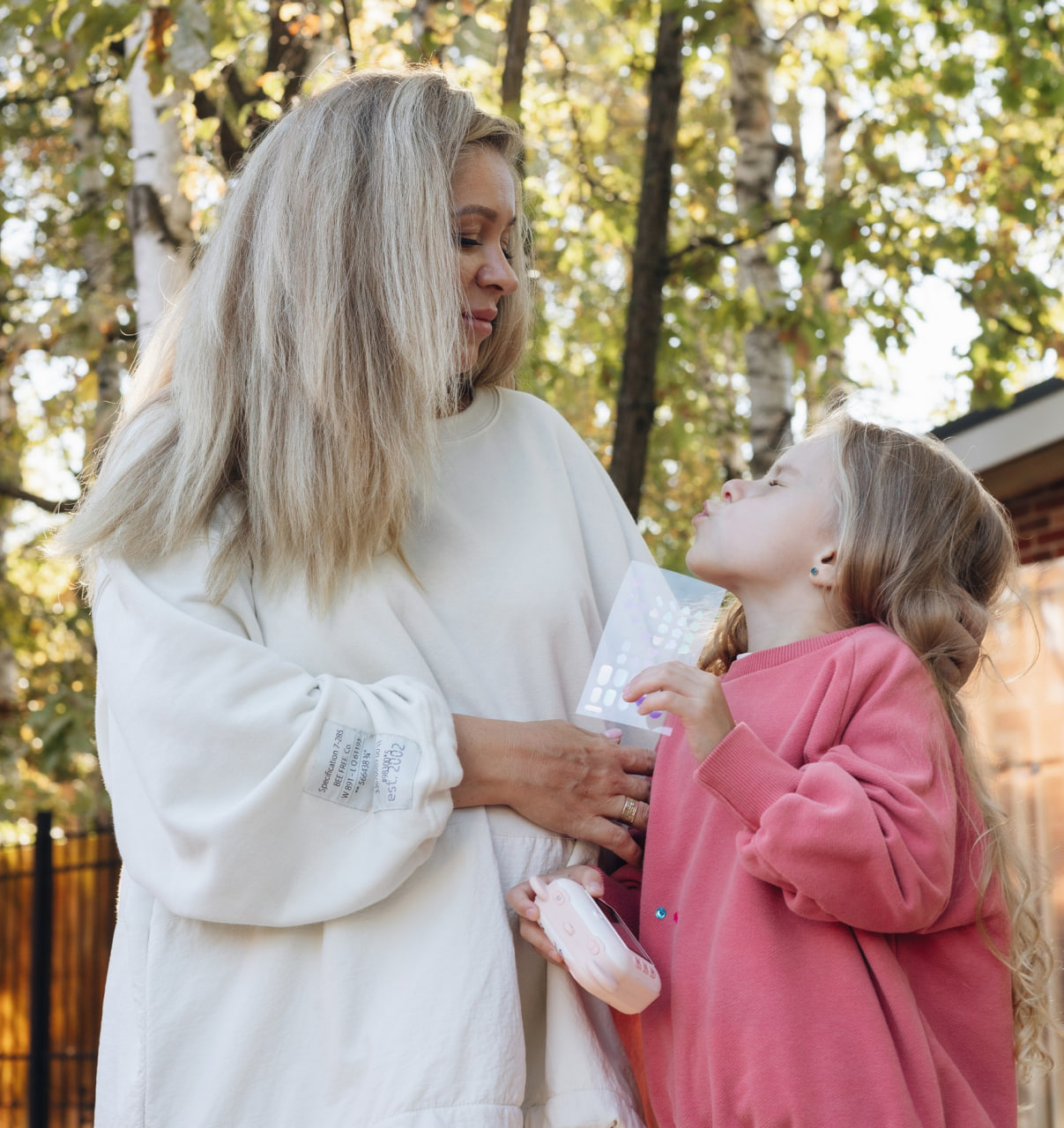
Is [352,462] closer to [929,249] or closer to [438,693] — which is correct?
[438,693]

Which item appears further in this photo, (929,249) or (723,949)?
(929,249)

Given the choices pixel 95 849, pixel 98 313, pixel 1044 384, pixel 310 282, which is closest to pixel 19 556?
pixel 95 849

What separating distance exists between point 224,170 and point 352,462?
3.59 meters

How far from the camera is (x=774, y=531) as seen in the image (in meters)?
2.32

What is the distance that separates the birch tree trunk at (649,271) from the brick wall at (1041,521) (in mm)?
2320

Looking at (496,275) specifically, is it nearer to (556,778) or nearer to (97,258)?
(556,778)

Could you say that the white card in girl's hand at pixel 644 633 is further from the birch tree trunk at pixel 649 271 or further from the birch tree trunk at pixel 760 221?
the birch tree trunk at pixel 760 221

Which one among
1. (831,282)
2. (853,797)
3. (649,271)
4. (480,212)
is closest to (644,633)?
(853,797)

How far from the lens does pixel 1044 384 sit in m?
5.96

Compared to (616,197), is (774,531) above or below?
below

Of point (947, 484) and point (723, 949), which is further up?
point (947, 484)

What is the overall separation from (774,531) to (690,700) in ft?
1.38

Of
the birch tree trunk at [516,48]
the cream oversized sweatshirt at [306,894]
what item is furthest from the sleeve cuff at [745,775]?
the birch tree trunk at [516,48]

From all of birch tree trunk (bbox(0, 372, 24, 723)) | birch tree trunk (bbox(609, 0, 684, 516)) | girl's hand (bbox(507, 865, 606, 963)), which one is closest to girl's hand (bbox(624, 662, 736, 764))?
girl's hand (bbox(507, 865, 606, 963))
